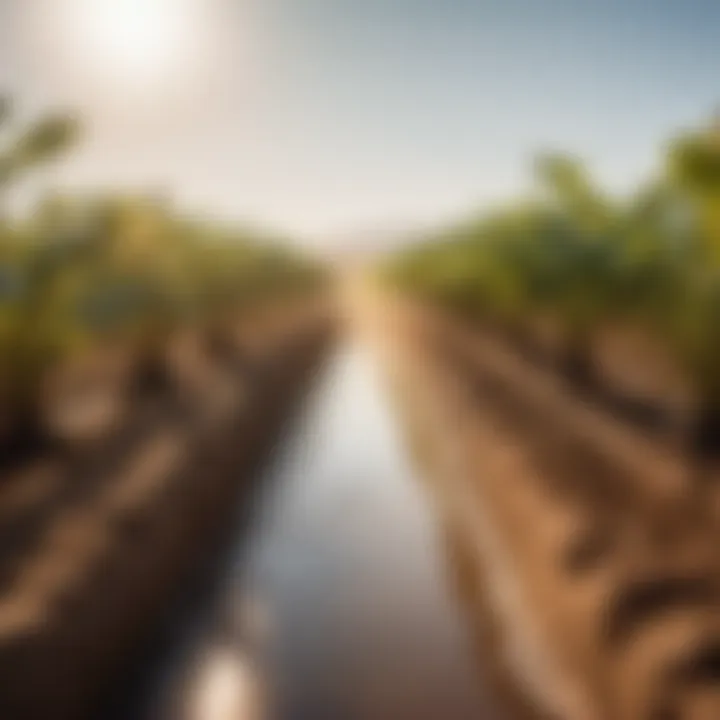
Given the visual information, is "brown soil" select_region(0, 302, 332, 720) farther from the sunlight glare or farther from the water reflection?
the sunlight glare

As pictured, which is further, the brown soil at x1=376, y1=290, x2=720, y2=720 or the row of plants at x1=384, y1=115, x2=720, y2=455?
the row of plants at x1=384, y1=115, x2=720, y2=455

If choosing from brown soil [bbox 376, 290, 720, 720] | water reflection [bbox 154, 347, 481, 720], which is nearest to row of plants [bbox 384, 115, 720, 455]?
brown soil [bbox 376, 290, 720, 720]

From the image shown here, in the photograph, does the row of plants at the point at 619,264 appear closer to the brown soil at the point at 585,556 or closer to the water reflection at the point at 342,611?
the brown soil at the point at 585,556

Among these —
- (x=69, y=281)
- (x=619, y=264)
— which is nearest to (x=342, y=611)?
(x=69, y=281)

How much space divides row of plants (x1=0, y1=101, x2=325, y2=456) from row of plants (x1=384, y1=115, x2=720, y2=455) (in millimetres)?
2610

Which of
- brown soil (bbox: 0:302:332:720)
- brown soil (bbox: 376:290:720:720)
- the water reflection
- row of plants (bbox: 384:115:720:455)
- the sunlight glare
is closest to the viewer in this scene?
brown soil (bbox: 376:290:720:720)

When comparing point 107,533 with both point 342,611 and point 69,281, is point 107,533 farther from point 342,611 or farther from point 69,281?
point 69,281

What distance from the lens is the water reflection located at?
11.4ft

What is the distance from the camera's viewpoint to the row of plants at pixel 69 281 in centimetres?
487

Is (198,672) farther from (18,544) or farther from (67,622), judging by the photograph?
(18,544)

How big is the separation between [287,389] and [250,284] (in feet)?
8.72

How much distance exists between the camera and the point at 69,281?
5.16 metres

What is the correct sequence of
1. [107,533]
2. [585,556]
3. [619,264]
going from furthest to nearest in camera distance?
[619,264]
[107,533]
[585,556]

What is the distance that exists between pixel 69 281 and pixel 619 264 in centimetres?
322
